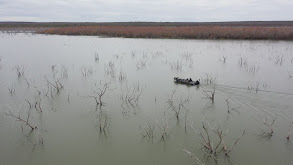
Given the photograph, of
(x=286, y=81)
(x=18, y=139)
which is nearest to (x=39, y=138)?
(x=18, y=139)

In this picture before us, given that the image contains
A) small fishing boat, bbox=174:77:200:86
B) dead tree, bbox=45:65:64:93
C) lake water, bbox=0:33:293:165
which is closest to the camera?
lake water, bbox=0:33:293:165

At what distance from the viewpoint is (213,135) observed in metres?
4.00

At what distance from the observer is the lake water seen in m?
3.56

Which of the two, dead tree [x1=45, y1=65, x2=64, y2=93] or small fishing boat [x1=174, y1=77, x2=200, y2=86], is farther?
small fishing boat [x1=174, y1=77, x2=200, y2=86]

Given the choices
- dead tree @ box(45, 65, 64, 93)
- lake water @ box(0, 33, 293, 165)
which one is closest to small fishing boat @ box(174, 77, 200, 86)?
lake water @ box(0, 33, 293, 165)

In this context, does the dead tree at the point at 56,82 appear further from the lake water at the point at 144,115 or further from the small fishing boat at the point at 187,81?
the small fishing boat at the point at 187,81

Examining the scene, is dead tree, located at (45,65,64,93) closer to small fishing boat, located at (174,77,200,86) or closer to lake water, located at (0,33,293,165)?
lake water, located at (0,33,293,165)

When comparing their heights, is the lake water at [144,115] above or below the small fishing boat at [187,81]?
below

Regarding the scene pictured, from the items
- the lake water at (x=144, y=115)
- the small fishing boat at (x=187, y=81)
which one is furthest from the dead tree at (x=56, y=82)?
the small fishing boat at (x=187, y=81)

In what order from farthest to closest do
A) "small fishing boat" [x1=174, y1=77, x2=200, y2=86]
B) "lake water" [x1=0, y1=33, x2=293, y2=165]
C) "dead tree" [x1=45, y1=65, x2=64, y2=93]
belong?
1. "small fishing boat" [x1=174, y1=77, x2=200, y2=86]
2. "dead tree" [x1=45, y1=65, x2=64, y2=93]
3. "lake water" [x1=0, y1=33, x2=293, y2=165]

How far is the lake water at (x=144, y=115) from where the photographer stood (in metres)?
3.56

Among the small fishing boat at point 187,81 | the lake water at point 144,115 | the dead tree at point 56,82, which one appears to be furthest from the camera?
the small fishing boat at point 187,81

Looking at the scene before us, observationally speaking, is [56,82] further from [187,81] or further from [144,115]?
[187,81]

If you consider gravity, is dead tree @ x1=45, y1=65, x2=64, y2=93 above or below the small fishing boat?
below
